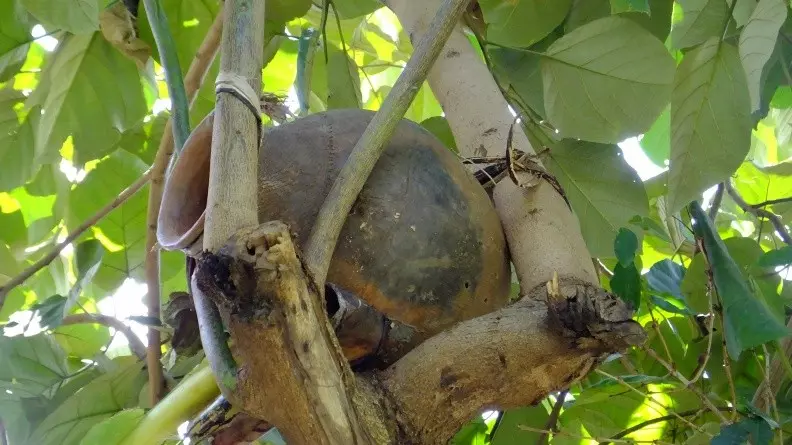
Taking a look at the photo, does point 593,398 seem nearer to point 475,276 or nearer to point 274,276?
point 475,276

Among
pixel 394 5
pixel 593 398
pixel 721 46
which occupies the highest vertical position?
pixel 394 5

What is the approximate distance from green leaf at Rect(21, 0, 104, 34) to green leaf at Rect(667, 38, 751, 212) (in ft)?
1.59

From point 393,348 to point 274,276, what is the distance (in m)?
0.14

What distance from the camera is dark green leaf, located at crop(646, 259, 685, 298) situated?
2.26ft

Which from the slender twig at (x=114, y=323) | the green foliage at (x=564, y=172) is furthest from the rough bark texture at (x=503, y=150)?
the slender twig at (x=114, y=323)

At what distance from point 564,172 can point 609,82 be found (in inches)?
3.7

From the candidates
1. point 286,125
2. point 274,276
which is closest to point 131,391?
point 286,125

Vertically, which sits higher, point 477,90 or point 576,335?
point 477,90

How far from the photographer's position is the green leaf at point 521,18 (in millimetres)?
672

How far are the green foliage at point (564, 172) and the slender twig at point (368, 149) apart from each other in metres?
0.18

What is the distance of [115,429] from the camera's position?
21.0 inches

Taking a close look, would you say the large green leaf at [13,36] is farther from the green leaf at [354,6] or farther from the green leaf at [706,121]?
the green leaf at [706,121]

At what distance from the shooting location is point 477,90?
595 mm

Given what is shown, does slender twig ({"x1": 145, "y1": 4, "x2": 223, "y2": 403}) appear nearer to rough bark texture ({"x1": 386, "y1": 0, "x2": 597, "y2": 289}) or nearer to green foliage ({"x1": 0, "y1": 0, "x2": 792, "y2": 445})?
green foliage ({"x1": 0, "y1": 0, "x2": 792, "y2": 445})
